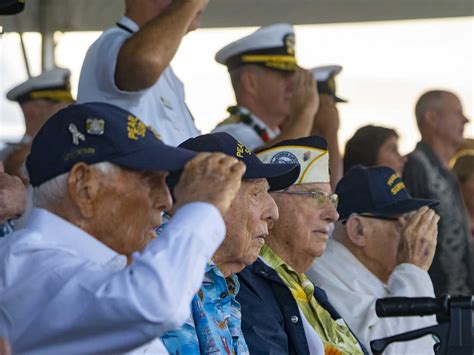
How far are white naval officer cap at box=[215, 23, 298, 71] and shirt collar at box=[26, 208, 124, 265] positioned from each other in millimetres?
3325

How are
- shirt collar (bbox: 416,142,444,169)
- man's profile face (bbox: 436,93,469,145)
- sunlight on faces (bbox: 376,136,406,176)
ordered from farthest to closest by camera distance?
man's profile face (bbox: 436,93,469,145)
shirt collar (bbox: 416,142,444,169)
sunlight on faces (bbox: 376,136,406,176)

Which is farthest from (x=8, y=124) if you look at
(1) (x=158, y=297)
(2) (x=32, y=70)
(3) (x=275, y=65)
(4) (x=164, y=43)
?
(1) (x=158, y=297)

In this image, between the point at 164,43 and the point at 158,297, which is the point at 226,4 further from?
the point at 158,297

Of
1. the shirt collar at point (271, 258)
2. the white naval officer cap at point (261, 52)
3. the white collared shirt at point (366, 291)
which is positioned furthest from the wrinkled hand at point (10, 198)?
the white naval officer cap at point (261, 52)

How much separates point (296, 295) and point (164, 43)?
1024 millimetres

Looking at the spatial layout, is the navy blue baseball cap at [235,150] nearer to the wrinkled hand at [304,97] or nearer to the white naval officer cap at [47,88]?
the wrinkled hand at [304,97]

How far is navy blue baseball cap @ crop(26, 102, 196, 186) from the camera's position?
3.16m

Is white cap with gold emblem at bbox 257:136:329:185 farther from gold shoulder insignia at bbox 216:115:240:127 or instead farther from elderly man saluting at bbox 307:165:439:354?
gold shoulder insignia at bbox 216:115:240:127

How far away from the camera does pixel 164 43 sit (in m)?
4.46

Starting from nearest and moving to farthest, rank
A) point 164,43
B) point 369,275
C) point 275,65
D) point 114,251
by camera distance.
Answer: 1. point 114,251
2. point 164,43
3. point 369,275
4. point 275,65

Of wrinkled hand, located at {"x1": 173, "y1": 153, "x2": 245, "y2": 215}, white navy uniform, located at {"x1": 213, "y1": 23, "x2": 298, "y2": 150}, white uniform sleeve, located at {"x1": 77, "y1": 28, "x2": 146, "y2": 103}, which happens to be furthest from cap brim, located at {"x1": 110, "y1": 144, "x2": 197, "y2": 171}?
white navy uniform, located at {"x1": 213, "y1": 23, "x2": 298, "y2": 150}

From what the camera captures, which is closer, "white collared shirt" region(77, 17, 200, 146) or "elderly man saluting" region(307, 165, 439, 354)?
"white collared shirt" region(77, 17, 200, 146)

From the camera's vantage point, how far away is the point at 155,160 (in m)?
3.17

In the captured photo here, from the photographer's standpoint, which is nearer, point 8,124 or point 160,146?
point 160,146
